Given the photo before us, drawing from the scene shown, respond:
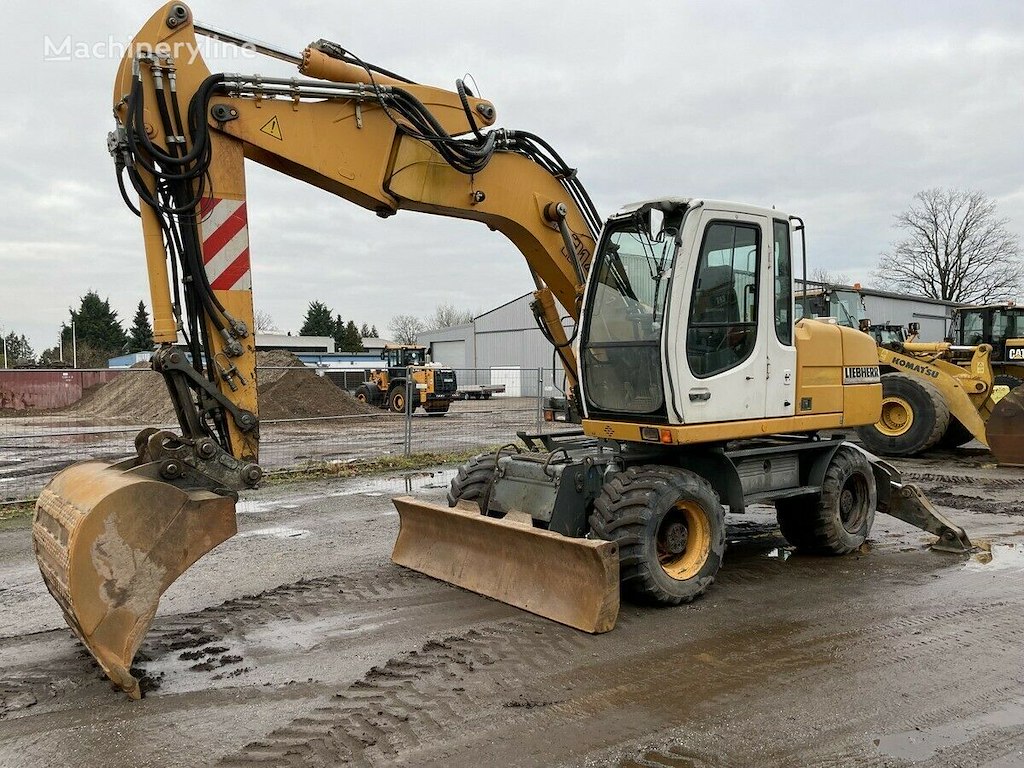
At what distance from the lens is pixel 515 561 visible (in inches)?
212

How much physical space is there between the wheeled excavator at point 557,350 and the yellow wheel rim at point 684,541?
0.02 meters

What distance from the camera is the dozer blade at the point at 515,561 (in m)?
4.75

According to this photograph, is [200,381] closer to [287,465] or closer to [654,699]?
[654,699]

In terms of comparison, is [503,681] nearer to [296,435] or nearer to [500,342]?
[296,435]

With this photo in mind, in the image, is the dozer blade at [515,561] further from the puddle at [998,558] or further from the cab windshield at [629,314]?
the puddle at [998,558]

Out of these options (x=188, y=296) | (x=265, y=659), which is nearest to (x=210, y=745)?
(x=265, y=659)

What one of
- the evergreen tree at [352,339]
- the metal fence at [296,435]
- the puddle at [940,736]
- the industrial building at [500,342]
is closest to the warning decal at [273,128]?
the metal fence at [296,435]

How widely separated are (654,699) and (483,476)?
272cm

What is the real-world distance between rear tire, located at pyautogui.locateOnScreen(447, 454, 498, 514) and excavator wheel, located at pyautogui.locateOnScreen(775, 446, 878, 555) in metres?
2.45

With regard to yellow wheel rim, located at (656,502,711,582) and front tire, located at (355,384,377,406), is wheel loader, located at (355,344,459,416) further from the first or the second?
yellow wheel rim, located at (656,502,711,582)

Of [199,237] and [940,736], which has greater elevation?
[199,237]

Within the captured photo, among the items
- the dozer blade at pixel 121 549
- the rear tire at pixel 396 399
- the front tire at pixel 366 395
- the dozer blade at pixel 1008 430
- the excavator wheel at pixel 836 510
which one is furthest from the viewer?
the front tire at pixel 366 395

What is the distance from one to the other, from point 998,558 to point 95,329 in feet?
211

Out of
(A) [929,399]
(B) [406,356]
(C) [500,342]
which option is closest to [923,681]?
(A) [929,399]
